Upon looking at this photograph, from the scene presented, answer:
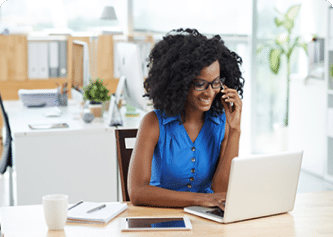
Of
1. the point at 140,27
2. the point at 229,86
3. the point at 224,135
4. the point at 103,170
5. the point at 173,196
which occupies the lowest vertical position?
the point at 103,170

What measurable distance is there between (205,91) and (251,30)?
12.8 feet

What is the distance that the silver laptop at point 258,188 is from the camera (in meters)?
1.41

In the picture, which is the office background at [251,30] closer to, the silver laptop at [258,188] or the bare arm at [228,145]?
the bare arm at [228,145]

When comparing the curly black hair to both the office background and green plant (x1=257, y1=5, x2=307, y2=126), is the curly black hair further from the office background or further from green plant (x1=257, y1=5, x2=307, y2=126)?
green plant (x1=257, y1=5, x2=307, y2=126)

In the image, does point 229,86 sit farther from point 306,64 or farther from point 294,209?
point 306,64

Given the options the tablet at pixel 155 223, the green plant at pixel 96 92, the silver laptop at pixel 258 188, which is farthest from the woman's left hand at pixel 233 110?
the green plant at pixel 96 92

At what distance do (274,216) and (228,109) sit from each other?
50 centimetres

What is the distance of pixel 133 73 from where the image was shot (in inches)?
126

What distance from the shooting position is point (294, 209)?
162 cm

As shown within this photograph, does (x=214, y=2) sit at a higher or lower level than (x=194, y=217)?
higher

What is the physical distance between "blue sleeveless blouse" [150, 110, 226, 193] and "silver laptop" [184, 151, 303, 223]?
0.89ft

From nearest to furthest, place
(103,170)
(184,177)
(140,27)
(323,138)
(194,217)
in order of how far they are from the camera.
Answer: (194,217) < (184,177) < (103,170) < (323,138) < (140,27)

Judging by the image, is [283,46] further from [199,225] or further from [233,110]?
[199,225]

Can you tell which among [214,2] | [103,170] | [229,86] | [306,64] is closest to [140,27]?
[214,2]
